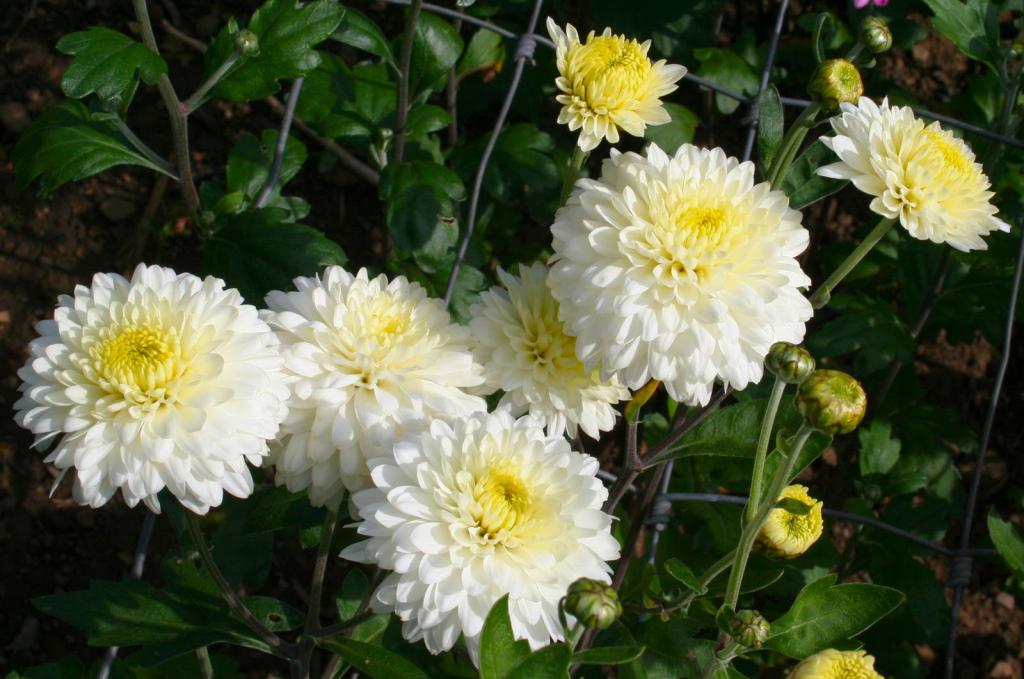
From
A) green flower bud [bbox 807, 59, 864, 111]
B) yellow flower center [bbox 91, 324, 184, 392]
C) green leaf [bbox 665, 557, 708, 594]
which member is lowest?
green leaf [bbox 665, 557, 708, 594]

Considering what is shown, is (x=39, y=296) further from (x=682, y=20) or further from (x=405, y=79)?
(x=682, y=20)

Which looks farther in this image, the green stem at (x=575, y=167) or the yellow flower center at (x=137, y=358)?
the green stem at (x=575, y=167)

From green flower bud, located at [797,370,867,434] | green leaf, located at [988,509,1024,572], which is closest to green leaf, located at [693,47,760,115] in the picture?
green leaf, located at [988,509,1024,572]

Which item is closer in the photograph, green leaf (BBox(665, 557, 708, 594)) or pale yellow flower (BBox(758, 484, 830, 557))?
green leaf (BBox(665, 557, 708, 594))

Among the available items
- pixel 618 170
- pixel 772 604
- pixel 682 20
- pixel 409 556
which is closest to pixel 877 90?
pixel 682 20

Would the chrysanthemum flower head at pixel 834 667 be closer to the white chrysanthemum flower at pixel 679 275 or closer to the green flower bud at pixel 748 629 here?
the green flower bud at pixel 748 629

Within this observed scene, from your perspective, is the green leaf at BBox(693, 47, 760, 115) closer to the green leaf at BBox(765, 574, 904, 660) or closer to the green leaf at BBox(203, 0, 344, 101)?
the green leaf at BBox(203, 0, 344, 101)

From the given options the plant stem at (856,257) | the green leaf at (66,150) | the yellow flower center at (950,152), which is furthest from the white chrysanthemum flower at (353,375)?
the yellow flower center at (950,152)

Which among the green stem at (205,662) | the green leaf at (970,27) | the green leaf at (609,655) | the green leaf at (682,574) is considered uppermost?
the green leaf at (970,27)
